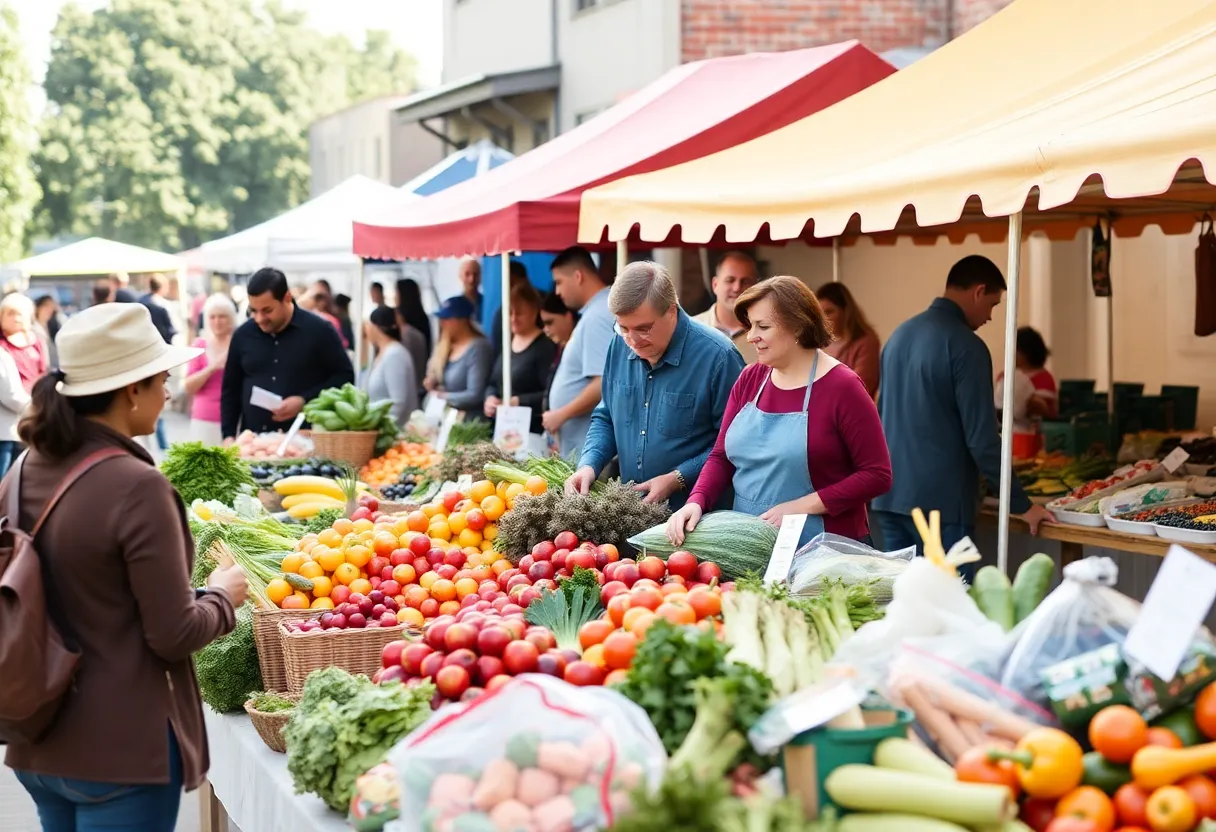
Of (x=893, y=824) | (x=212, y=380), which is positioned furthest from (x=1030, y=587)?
(x=212, y=380)

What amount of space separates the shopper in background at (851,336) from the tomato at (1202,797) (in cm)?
520

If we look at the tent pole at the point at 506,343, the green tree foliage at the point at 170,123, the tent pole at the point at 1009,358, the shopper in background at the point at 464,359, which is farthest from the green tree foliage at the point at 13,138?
the tent pole at the point at 1009,358

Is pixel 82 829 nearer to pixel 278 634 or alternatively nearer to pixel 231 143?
pixel 278 634

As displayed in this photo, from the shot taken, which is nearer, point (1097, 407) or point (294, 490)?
point (294, 490)

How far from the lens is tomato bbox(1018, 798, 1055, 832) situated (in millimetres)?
2541

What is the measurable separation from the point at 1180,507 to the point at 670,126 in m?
4.02

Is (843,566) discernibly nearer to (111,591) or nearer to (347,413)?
(111,591)

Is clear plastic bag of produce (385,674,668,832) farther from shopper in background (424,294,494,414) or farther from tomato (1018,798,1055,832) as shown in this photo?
shopper in background (424,294,494,414)

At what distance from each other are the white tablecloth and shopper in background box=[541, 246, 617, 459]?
2610 mm

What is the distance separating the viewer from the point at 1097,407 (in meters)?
8.63

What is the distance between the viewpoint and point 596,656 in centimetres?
327

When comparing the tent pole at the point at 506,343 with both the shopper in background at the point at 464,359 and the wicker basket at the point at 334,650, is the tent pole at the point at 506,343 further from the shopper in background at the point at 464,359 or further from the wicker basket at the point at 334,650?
the wicker basket at the point at 334,650

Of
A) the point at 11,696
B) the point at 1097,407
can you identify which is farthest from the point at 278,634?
the point at 1097,407

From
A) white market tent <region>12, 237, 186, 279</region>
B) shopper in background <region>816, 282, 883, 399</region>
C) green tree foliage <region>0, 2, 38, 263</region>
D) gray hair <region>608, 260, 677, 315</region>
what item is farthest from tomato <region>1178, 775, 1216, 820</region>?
green tree foliage <region>0, 2, 38, 263</region>
